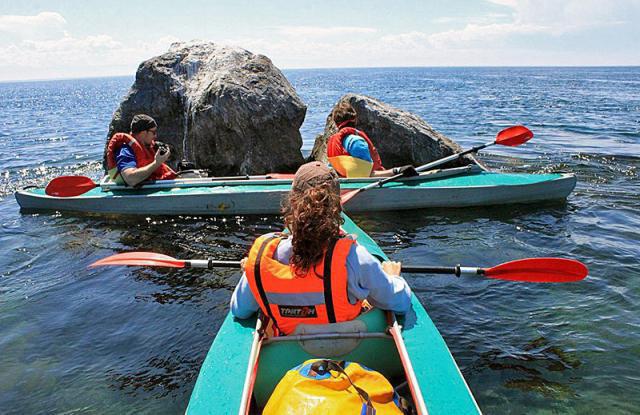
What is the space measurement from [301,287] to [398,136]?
25.9ft

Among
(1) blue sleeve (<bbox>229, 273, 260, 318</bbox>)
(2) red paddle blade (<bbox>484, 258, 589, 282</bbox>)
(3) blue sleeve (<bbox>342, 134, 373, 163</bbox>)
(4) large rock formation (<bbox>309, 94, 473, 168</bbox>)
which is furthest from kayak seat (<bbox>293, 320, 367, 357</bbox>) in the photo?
(4) large rock formation (<bbox>309, 94, 473, 168</bbox>)

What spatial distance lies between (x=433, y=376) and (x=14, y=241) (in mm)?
7086

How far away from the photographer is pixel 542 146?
1475cm

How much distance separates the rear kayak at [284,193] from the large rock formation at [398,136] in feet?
6.20

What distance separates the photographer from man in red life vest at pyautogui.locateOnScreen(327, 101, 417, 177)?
7883 millimetres

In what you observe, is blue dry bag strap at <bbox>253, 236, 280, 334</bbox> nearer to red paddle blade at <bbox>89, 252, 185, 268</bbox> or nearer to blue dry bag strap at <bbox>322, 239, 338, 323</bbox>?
blue dry bag strap at <bbox>322, 239, 338, 323</bbox>

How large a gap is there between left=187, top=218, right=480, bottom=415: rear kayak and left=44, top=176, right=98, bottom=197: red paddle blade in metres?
5.89

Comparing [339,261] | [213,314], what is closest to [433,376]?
[339,261]

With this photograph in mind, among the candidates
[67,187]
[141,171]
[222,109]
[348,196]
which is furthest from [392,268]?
[222,109]

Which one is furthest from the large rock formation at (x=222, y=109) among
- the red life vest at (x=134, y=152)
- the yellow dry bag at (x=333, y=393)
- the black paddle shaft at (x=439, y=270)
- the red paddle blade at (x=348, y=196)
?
the yellow dry bag at (x=333, y=393)

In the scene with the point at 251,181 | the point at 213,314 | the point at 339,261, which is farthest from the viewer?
the point at 251,181

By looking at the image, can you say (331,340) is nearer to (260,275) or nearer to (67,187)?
(260,275)

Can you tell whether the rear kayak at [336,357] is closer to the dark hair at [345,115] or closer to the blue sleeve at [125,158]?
the dark hair at [345,115]

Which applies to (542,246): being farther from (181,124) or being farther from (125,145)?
(181,124)
